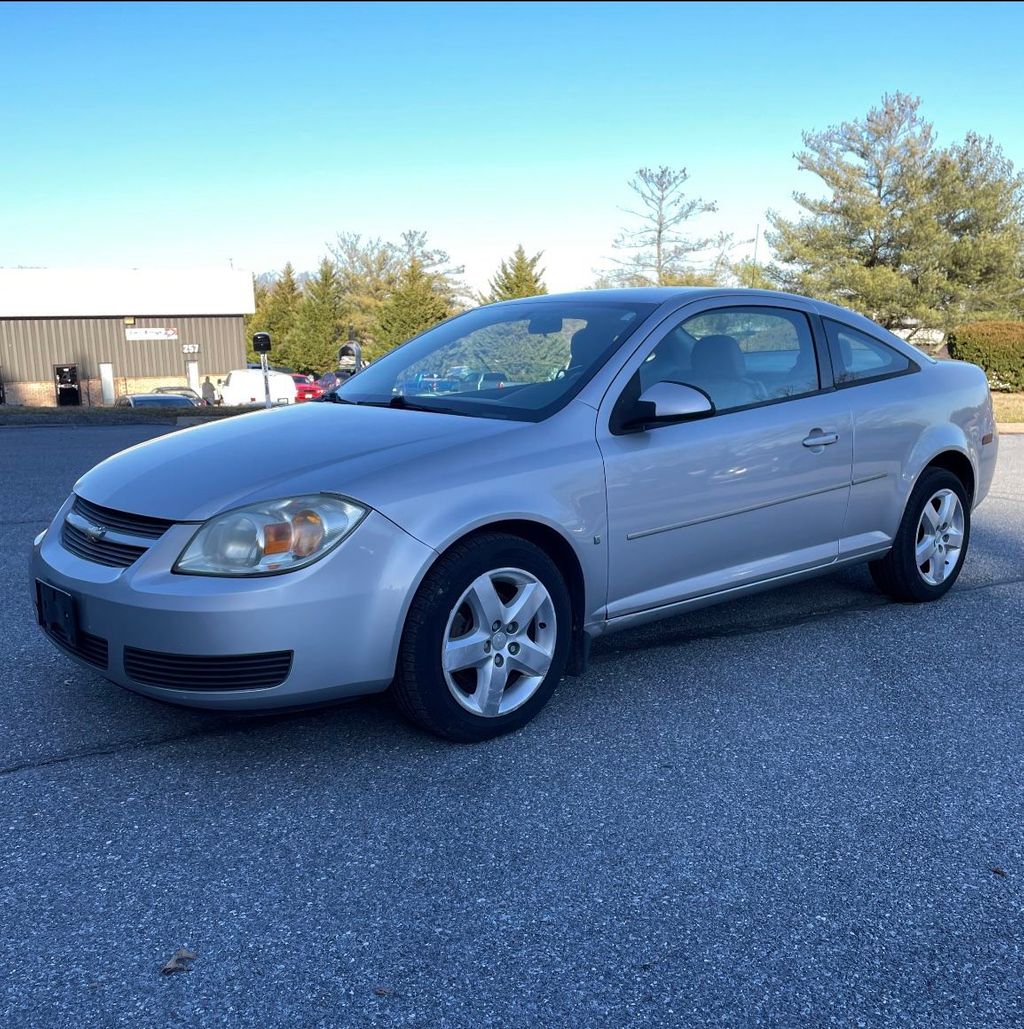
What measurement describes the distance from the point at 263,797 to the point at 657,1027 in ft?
4.89

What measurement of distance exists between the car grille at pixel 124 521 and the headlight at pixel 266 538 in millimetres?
163

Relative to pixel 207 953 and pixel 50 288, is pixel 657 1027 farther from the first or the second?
pixel 50 288

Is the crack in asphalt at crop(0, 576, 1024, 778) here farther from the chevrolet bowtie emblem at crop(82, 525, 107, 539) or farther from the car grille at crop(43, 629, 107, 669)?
the chevrolet bowtie emblem at crop(82, 525, 107, 539)

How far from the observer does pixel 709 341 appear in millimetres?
4398

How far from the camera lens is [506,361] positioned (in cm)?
439

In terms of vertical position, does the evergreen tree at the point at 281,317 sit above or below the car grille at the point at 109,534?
above

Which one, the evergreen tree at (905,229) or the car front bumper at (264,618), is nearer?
the car front bumper at (264,618)

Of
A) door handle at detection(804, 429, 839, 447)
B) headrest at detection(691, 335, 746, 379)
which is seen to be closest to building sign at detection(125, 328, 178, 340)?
headrest at detection(691, 335, 746, 379)

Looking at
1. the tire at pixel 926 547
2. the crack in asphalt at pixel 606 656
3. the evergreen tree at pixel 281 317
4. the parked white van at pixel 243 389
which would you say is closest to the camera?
the crack in asphalt at pixel 606 656

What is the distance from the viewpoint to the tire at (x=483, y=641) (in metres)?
3.36

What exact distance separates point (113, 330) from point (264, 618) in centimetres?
4837

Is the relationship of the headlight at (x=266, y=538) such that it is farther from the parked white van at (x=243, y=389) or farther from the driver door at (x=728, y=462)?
the parked white van at (x=243, y=389)

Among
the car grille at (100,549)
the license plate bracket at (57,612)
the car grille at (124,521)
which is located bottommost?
the license plate bracket at (57,612)

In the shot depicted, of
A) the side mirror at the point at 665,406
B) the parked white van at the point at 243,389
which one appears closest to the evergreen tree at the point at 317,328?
the parked white van at the point at 243,389
